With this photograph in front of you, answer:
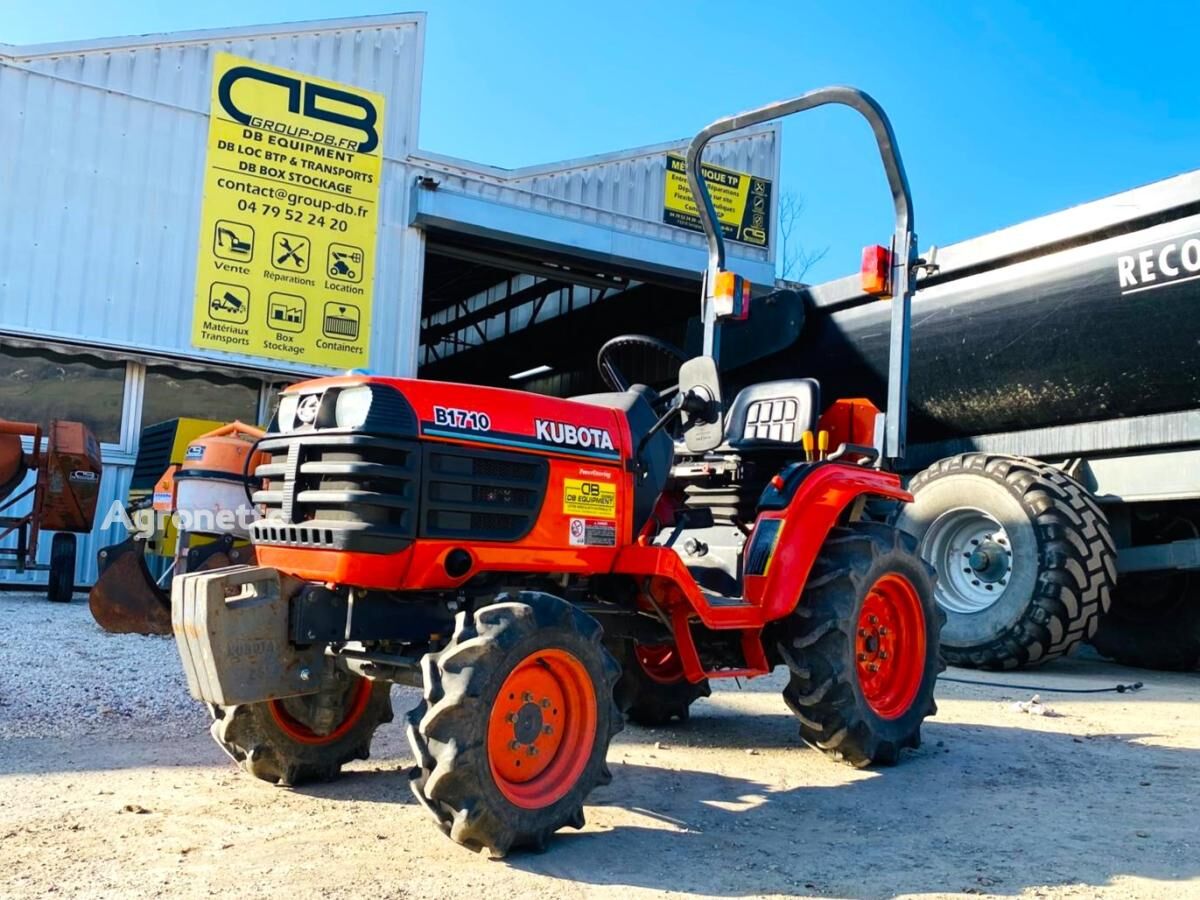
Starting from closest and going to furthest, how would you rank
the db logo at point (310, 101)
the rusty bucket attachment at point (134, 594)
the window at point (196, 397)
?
the rusty bucket attachment at point (134, 594) → the db logo at point (310, 101) → the window at point (196, 397)

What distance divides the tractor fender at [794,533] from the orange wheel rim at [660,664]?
101cm

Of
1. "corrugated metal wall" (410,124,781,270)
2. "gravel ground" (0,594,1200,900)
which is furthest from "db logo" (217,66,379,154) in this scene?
"gravel ground" (0,594,1200,900)

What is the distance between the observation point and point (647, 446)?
415 centimetres

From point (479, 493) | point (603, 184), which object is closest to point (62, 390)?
point (603, 184)

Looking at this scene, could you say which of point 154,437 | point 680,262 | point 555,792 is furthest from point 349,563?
point 680,262

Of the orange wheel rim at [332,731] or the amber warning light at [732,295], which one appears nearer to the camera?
the orange wheel rim at [332,731]

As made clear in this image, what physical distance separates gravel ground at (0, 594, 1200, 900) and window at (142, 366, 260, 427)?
5.85 meters

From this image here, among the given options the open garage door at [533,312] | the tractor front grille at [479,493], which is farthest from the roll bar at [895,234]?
the open garage door at [533,312]

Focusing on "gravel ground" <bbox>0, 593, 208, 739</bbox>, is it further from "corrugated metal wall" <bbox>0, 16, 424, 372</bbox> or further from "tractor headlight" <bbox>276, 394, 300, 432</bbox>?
"corrugated metal wall" <bbox>0, 16, 424, 372</bbox>

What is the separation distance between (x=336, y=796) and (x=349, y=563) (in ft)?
3.35

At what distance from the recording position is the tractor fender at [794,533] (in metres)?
4.35

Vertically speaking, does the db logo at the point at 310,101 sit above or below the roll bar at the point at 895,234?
above

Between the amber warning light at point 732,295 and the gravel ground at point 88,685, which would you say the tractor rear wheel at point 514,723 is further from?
the amber warning light at point 732,295

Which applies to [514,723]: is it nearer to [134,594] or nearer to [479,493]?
[479,493]
